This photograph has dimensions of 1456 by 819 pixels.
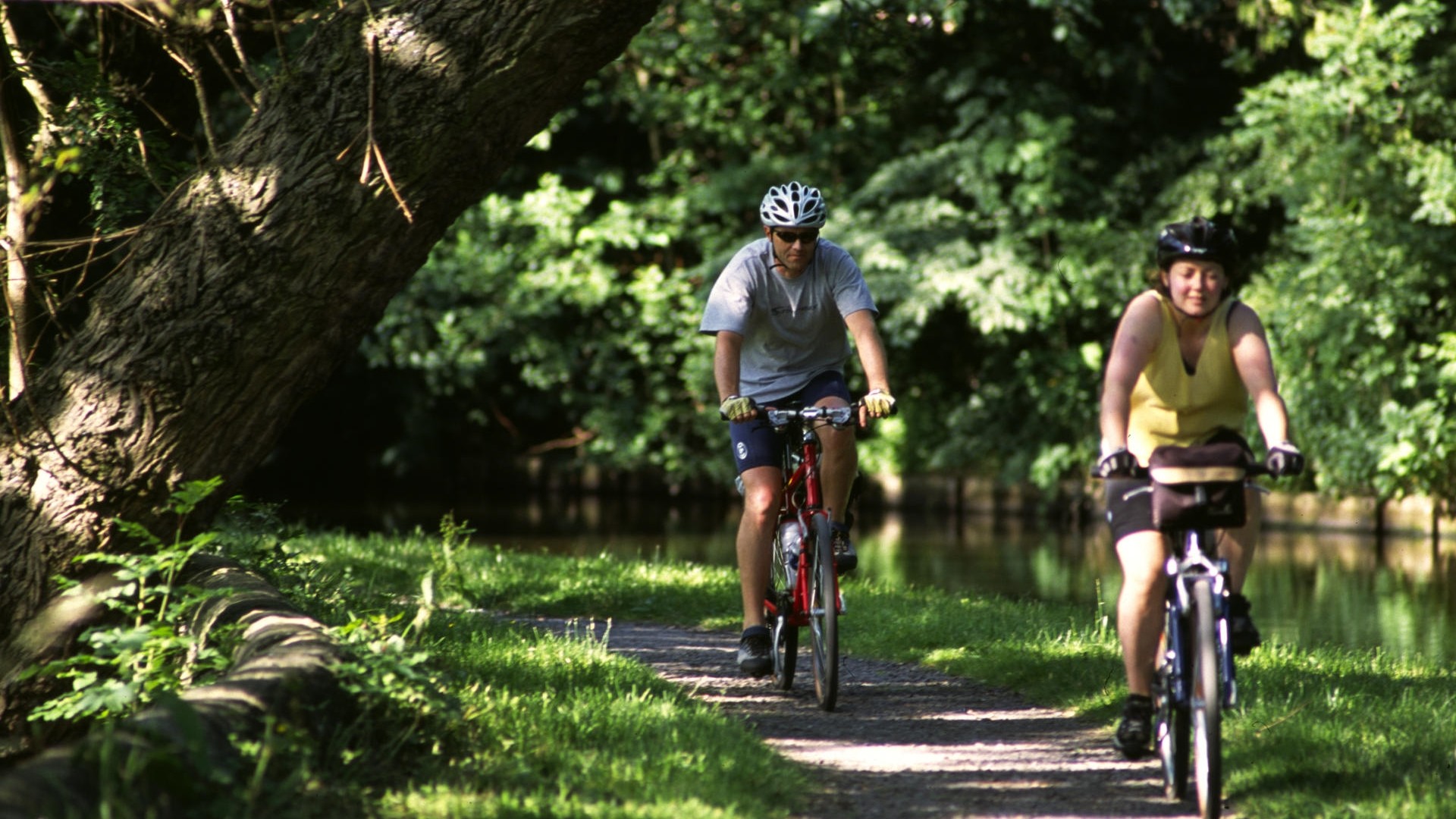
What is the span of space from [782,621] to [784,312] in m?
1.24

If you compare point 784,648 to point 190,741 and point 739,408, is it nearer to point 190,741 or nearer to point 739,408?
point 739,408

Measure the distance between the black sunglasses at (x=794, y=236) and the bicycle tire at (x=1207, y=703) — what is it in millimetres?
2358

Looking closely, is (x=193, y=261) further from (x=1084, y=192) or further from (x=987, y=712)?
(x=1084, y=192)

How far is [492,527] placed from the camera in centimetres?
1952

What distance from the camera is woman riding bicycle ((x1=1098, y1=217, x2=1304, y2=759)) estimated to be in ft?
14.7

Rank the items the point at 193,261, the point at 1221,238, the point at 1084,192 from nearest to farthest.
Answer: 1. the point at 1221,238
2. the point at 193,261
3. the point at 1084,192

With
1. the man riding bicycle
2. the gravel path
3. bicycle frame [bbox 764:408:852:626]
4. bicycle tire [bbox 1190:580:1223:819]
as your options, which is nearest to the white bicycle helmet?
the man riding bicycle

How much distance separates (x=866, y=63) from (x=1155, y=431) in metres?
16.6

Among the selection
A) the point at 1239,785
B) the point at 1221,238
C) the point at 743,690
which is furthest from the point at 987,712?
the point at 1221,238

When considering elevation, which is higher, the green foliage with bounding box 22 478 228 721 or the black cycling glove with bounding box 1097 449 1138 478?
the black cycling glove with bounding box 1097 449 1138 478

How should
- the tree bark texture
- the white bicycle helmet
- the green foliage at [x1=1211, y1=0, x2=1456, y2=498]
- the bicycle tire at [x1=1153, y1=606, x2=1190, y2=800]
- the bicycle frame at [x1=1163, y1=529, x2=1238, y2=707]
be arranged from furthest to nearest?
1. the green foliage at [x1=1211, y1=0, x2=1456, y2=498]
2. the white bicycle helmet
3. the bicycle tire at [x1=1153, y1=606, x2=1190, y2=800]
4. the bicycle frame at [x1=1163, y1=529, x2=1238, y2=707]
5. the tree bark texture

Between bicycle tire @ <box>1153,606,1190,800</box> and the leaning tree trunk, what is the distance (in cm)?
269

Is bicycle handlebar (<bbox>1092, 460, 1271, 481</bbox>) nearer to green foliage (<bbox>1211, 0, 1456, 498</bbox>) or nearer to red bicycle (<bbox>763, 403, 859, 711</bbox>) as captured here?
red bicycle (<bbox>763, 403, 859, 711</bbox>)

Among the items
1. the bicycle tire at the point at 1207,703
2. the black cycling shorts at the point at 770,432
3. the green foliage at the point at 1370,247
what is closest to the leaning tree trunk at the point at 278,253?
the black cycling shorts at the point at 770,432
